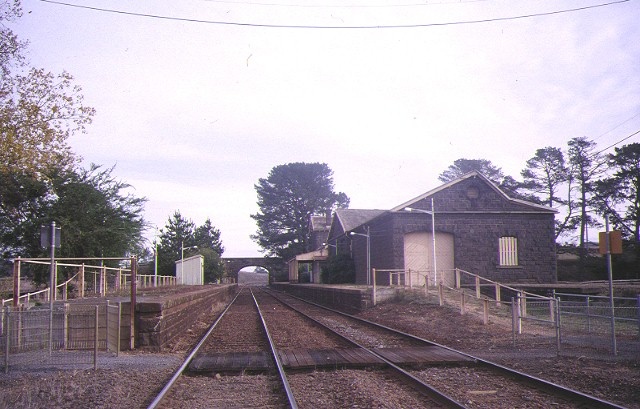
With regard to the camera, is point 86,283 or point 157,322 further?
point 86,283

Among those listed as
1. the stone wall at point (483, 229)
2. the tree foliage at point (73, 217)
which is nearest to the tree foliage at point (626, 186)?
the stone wall at point (483, 229)

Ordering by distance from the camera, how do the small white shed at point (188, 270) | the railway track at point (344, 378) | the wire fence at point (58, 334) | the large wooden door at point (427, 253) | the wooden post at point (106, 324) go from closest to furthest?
the railway track at point (344, 378) < the wire fence at point (58, 334) < the wooden post at point (106, 324) < the large wooden door at point (427, 253) < the small white shed at point (188, 270)

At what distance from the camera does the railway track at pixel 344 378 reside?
726cm

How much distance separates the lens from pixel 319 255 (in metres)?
55.9

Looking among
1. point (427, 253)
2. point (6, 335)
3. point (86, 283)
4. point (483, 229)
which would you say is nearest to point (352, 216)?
point (427, 253)

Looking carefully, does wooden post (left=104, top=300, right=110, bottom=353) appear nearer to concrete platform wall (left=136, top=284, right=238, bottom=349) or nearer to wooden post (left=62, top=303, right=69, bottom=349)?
wooden post (left=62, top=303, right=69, bottom=349)

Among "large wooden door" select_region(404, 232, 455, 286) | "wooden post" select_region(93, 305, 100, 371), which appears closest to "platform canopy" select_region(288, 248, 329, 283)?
"large wooden door" select_region(404, 232, 455, 286)

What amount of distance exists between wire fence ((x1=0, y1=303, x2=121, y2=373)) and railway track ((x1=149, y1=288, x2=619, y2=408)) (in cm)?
168

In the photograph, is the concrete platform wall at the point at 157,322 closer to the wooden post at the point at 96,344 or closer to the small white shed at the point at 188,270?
the wooden post at the point at 96,344

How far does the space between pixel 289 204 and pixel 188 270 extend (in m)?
32.4

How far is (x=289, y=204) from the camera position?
77000 millimetres

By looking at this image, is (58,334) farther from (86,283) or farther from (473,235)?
(473,235)

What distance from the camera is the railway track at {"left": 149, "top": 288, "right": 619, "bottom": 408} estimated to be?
23.8ft

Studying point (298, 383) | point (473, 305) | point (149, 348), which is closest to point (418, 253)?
point (473, 305)
